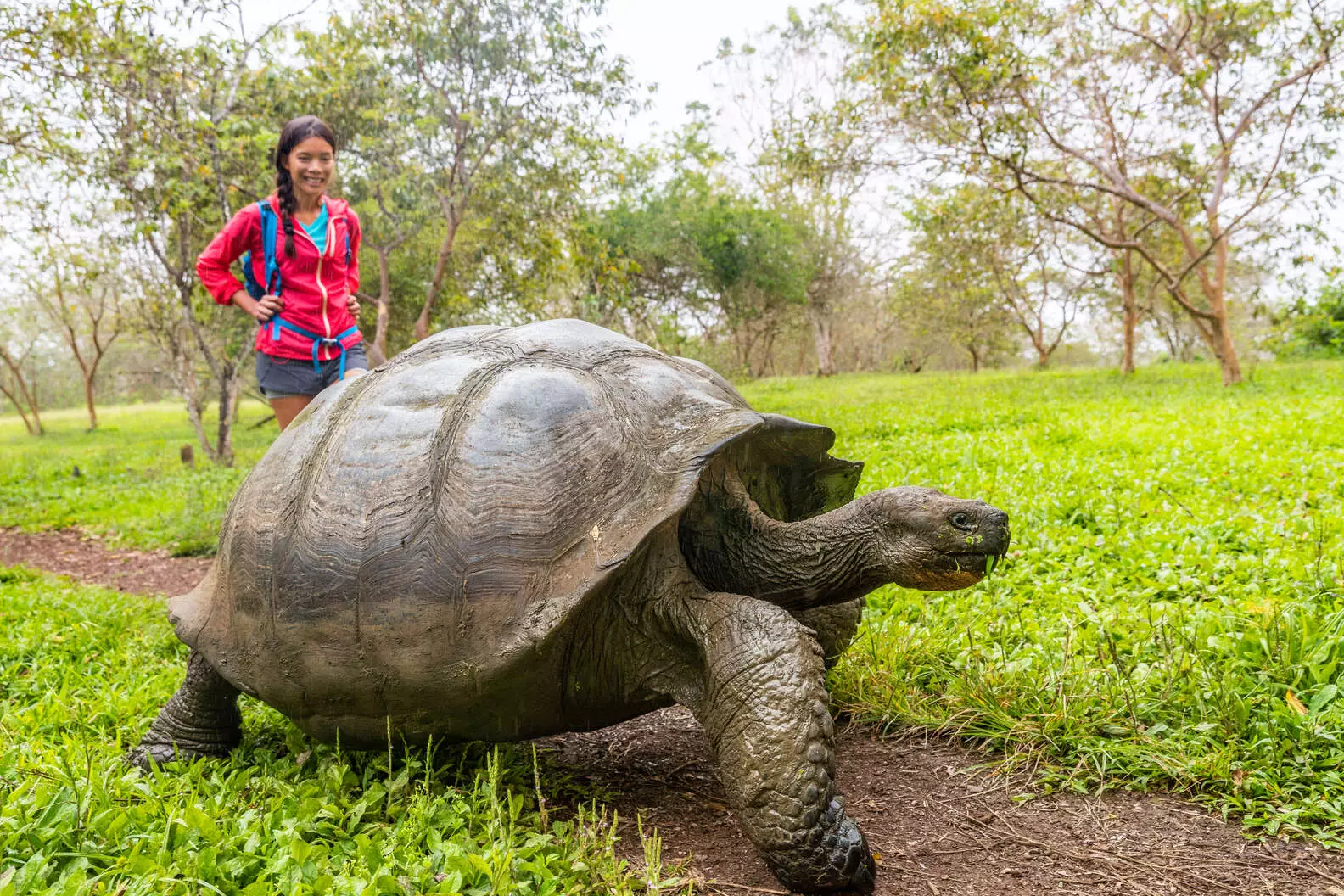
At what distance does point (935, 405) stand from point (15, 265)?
71.6ft

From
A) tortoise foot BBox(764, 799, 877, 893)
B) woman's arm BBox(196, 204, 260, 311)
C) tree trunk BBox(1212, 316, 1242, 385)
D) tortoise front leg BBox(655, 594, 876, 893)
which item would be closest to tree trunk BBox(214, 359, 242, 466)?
woman's arm BBox(196, 204, 260, 311)

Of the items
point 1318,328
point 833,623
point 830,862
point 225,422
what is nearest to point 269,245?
point 833,623

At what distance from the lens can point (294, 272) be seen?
146 inches

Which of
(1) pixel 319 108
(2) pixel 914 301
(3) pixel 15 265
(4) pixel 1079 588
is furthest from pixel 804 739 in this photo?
(2) pixel 914 301

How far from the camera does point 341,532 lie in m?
2.23

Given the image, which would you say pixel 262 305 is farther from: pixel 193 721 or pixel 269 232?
pixel 193 721

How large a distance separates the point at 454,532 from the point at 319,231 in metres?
2.18

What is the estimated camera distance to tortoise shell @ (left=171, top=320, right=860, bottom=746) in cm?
211

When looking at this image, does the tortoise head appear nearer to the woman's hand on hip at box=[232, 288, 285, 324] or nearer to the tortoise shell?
the tortoise shell

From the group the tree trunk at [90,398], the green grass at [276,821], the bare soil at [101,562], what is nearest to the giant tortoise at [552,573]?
the green grass at [276,821]

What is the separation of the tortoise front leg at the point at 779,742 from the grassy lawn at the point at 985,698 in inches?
13.3

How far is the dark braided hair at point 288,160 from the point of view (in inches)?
140

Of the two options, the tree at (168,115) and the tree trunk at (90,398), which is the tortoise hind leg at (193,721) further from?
the tree trunk at (90,398)

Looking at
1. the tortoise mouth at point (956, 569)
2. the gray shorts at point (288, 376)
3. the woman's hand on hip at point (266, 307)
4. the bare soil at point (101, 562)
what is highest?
the woman's hand on hip at point (266, 307)
